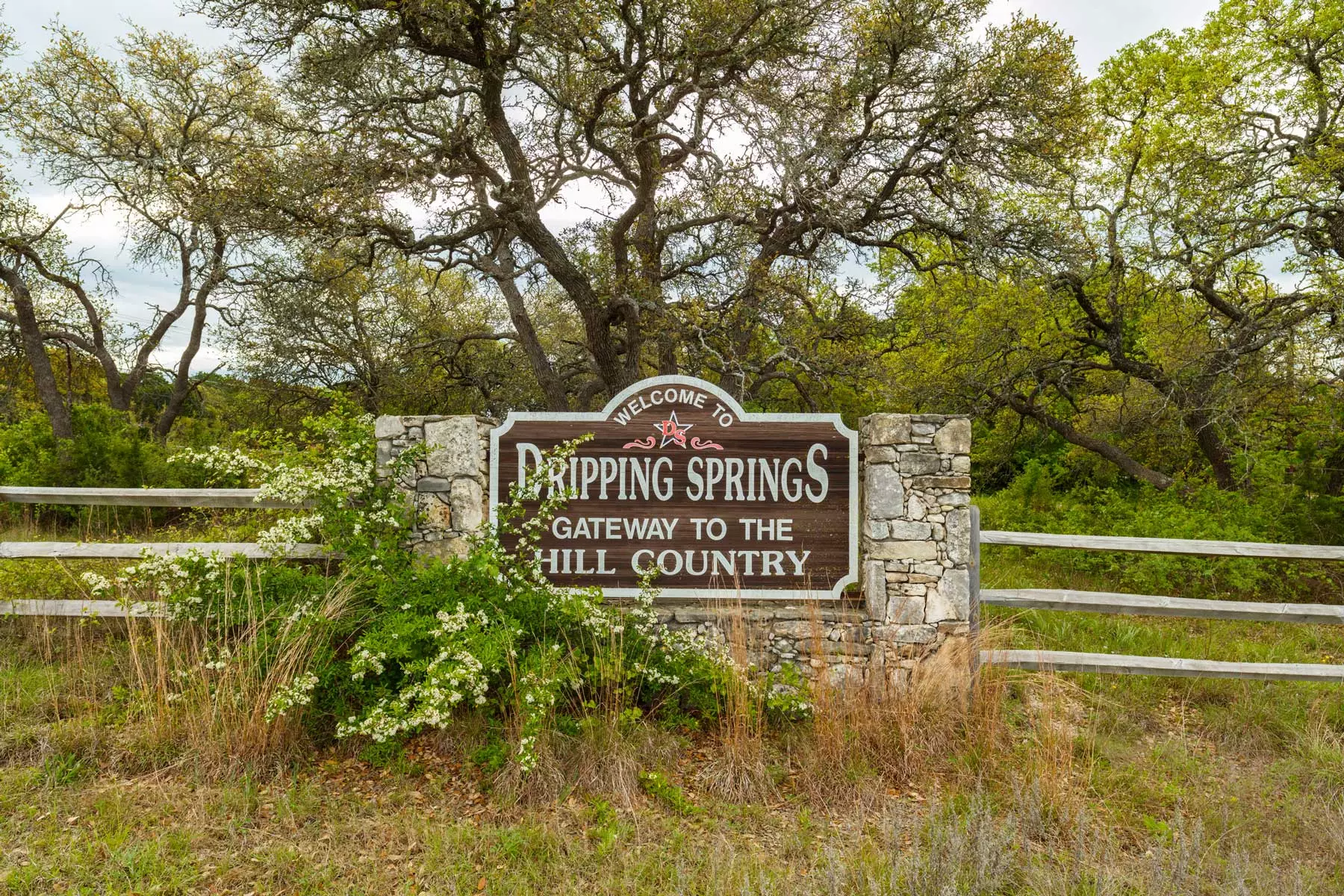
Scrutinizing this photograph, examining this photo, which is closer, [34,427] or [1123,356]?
[34,427]

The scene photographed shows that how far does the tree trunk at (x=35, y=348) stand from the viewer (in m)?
13.3

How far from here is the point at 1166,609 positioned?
4742 millimetres

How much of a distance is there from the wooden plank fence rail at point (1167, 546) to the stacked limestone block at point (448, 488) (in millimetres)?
3284

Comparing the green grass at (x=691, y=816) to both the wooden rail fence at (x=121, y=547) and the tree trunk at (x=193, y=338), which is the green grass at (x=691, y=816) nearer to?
the wooden rail fence at (x=121, y=547)

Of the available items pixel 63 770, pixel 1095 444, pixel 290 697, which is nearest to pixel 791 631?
pixel 290 697

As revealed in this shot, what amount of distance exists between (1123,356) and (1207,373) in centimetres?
262

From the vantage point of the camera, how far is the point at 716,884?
297 cm

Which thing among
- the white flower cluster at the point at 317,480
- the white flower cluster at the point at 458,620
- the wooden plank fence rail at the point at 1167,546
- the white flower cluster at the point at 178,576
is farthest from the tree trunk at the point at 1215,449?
the white flower cluster at the point at 178,576

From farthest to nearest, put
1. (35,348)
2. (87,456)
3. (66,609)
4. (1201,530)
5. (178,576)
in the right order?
(35,348) < (87,456) < (1201,530) < (66,609) < (178,576)

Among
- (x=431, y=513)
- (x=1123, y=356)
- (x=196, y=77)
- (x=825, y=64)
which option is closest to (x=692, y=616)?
(x=431, y=513)

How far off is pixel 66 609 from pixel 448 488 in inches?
107

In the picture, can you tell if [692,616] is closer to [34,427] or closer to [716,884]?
[716,884]

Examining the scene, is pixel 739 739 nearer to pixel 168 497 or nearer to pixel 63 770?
pixel 63 770

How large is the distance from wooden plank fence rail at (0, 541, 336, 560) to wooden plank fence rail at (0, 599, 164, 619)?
0.30m
